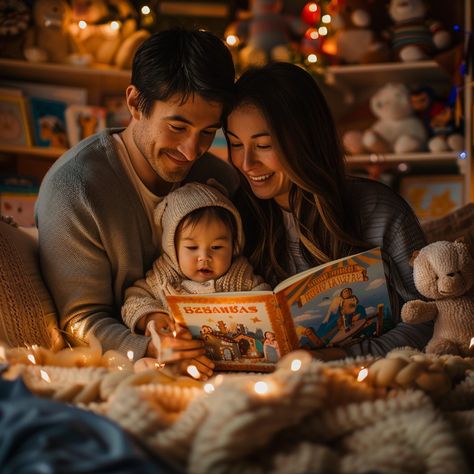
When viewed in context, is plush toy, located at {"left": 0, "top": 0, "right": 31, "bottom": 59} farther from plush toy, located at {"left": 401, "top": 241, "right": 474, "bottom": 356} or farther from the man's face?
plush toy, located at {"left": 401, "top": 241, "right": 474, "bottom": 356}

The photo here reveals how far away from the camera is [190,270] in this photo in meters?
1.64

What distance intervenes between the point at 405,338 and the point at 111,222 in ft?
2.29

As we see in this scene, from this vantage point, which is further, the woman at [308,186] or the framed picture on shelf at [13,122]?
the framed picture on shelf at [13,122]

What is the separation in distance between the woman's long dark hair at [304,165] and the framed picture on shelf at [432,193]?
1890 mm

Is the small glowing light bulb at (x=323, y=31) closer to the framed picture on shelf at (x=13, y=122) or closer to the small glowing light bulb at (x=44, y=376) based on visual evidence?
the framed picture on shelf at (x=13, y=122)

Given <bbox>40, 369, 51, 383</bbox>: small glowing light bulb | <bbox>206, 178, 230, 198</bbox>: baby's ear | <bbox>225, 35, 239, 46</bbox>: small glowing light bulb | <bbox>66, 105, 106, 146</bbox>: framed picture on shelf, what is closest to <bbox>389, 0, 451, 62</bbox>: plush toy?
<bbox>225, 35, 239, 46</bbox>: small glowing light bulb

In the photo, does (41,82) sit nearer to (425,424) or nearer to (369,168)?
(369,168)

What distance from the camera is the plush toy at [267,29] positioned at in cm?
356

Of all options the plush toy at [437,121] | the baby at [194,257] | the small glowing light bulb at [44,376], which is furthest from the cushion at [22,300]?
the plush toy at [437,121]

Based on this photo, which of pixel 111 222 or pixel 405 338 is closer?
pixel 405 338

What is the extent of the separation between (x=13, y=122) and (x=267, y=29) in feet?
4.30

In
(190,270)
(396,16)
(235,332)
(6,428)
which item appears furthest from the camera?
(396,16)

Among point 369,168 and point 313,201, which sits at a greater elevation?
point 313,201

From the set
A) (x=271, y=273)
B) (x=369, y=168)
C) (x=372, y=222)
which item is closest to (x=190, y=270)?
(x=271, y=273)
